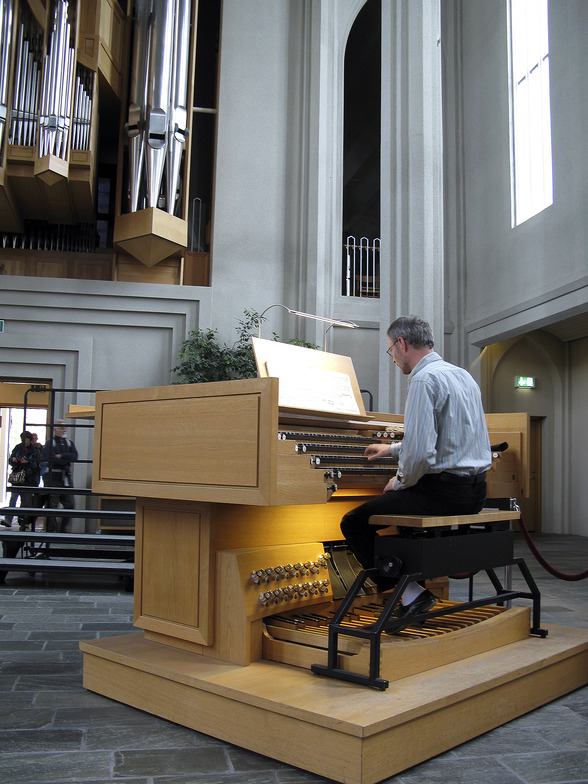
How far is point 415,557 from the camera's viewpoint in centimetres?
270

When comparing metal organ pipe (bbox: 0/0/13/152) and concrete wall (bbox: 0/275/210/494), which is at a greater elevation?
metal organ pipe (bbox: 0/0/13/152)

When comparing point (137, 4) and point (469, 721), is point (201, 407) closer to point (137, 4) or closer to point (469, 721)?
point (469, 721)

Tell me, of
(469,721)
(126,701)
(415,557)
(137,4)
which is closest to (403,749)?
(469,721)

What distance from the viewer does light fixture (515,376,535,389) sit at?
1204cm

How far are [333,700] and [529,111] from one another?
1006cm

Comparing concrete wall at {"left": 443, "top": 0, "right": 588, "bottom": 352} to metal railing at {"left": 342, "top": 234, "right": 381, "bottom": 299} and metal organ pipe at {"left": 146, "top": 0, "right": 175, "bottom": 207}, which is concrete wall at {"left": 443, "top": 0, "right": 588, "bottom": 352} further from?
metal organ pipe at {"left": 146, "top": 0, "right": 175, "bottom": 207}

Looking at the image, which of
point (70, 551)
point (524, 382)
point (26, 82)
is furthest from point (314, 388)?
point (524, 382)

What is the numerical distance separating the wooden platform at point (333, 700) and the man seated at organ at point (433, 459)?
0.44 meters

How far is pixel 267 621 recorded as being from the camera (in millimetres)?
3090

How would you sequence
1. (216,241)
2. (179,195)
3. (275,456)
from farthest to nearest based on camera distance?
(216,241) → (179,195) → (275,456)

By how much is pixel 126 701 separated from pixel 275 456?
1.25m

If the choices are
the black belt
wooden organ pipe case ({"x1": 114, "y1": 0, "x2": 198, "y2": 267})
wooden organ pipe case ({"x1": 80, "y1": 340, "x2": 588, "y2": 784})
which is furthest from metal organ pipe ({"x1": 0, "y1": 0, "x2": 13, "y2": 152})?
the black belt

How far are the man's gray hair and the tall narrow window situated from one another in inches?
302

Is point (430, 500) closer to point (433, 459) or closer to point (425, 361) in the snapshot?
point (433, 459)
